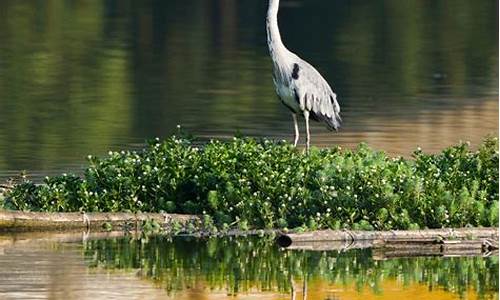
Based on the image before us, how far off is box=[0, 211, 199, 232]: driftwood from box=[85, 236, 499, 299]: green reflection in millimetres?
358

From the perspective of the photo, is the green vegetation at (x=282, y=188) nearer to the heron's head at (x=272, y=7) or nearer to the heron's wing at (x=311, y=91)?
the heron's wing at (x=311, y=91)

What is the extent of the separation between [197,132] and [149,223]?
7.83 m

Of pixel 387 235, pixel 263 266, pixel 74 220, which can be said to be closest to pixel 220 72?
pixel 74 220

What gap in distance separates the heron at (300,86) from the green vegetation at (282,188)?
Result: 1109 millimetres

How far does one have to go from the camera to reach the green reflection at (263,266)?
42.5 feet

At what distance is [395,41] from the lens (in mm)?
38344

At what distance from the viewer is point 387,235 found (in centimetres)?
1420

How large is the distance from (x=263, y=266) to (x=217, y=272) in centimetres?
42

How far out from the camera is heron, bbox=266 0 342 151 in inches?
670

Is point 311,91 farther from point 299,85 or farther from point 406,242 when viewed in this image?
point 406,242

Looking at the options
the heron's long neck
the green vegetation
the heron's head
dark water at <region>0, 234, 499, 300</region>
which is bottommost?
dark water at <region>0, 234, 499, 300</region>

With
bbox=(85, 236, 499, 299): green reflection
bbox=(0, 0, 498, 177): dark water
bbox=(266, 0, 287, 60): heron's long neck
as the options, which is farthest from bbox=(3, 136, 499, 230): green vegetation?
bbox=(0, 0, 498, 177): dark water

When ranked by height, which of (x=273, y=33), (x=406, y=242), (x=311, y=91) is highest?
(x=273, y=33)

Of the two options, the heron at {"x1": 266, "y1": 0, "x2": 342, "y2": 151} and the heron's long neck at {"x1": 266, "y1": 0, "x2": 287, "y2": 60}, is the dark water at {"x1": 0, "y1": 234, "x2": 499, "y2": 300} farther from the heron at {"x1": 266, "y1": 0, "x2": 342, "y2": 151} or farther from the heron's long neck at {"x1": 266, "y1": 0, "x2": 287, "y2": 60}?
the heron's long neck at {"x1": 266, "y1": 0, "x2": 287, "y2": 60}
